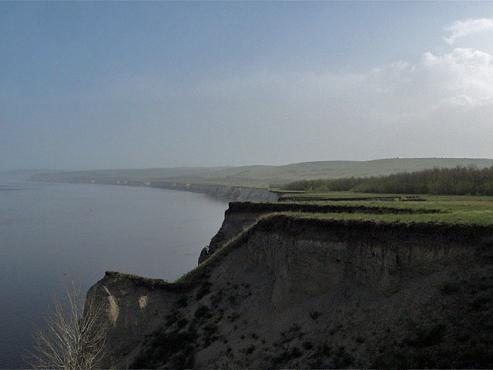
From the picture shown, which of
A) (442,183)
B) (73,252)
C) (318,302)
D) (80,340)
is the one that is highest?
(442,183)

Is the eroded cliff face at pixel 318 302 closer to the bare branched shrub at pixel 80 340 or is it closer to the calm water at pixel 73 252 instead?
the bare branched shrub at pixel 80 340

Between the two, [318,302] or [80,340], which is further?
[80,340]

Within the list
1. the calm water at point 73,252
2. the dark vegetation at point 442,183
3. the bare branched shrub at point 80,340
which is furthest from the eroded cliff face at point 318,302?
the dark vegetation at point 442,183

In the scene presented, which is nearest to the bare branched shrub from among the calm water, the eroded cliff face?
the eroded cliff face

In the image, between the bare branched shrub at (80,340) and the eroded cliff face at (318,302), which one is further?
the bare branched shrub at (80,340)

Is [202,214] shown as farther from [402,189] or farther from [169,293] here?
[169,293]

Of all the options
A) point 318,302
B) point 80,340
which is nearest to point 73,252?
point 80,340

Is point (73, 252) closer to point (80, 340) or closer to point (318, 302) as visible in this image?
point (80, 340)
